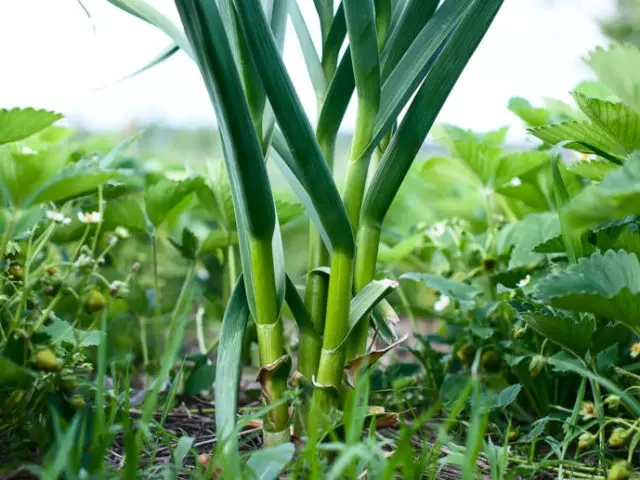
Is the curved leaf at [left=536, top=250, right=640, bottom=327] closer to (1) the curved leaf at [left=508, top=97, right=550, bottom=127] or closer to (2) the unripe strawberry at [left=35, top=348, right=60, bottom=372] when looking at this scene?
(2) the unripe strawberry at [left=35, top=348, right=60, bottom=372]

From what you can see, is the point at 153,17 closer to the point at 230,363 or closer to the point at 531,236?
the point at 230,363

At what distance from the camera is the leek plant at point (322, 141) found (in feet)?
2.04

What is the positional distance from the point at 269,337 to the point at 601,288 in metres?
0.35

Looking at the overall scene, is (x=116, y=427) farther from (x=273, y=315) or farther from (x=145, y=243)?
(x=145, y=243)

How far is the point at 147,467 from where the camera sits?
65 centimetres

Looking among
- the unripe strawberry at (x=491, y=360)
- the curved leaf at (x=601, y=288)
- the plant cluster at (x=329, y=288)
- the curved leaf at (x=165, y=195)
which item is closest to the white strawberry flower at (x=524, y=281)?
the plant cluster at (x=329, y=288)

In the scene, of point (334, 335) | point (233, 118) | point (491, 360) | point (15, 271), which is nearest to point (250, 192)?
point (233, 118)

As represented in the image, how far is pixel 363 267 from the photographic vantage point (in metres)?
0.74

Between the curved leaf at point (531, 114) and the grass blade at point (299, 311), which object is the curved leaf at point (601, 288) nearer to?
the grass blade at point (299, 311)

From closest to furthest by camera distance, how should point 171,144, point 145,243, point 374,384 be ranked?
point 374,384
point 145,243
point 171,144

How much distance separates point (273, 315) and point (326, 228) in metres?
0.12

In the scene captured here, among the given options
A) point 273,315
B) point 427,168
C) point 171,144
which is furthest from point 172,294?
point 171,144

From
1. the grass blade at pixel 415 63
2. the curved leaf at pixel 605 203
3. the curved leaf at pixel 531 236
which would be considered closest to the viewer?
the curved leaf at pixel 605 203

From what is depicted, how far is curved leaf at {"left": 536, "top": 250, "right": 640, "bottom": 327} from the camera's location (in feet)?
1.87
